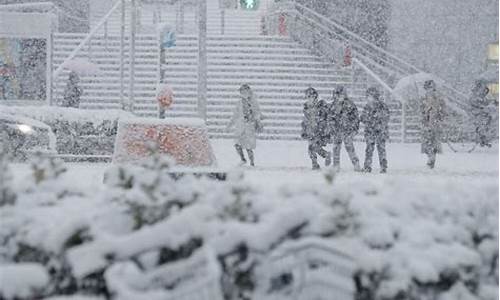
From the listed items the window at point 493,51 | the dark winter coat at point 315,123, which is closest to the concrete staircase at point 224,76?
the window at point 493,51

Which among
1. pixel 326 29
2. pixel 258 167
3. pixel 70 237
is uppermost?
pixel 326 29

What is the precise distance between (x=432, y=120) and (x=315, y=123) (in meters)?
2.65

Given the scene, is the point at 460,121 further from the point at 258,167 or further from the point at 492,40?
the point at 258,167

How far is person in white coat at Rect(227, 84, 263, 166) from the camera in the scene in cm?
1816

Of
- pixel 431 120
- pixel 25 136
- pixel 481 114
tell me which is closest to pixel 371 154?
pixel 431 120

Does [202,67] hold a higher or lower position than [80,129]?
higher

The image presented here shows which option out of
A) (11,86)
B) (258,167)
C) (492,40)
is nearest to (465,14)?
(492,40)

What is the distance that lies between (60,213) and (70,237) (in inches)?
9.2

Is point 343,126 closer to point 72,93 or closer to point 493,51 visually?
point 72,93

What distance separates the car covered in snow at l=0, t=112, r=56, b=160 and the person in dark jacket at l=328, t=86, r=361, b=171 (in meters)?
5.42

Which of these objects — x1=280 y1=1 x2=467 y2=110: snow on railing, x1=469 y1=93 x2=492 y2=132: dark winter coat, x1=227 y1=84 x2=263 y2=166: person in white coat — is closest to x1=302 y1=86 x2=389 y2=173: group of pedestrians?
x1=227 y1=84 x2=263 y2=166: person in white coat

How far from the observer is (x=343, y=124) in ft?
57.7

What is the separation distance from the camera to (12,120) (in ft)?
59.7

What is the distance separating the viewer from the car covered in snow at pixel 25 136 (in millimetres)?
18000
